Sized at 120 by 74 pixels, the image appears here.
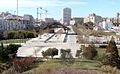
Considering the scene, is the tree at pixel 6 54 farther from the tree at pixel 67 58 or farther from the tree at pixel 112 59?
the tree at pixel 112 59

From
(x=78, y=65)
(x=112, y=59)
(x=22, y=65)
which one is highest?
(x=112, y=59)

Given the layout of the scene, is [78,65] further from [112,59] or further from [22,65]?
[22,65]

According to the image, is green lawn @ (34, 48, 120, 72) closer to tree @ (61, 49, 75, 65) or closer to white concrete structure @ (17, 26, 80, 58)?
tree @ (61, 49, 75, 65)

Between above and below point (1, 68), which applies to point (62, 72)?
above

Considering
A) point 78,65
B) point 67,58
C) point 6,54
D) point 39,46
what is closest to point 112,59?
point 78,65

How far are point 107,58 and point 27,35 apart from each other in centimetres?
3830

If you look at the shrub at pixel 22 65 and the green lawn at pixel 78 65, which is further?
the shrub at pixel 22 65

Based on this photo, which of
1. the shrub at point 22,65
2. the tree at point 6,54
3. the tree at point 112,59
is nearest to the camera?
the shrub at point 22,65

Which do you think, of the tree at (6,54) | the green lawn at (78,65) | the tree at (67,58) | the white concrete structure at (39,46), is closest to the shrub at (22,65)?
the green lawn at (78,65)

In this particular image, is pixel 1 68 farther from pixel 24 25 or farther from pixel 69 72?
pixel 24 25

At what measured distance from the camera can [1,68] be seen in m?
18.6

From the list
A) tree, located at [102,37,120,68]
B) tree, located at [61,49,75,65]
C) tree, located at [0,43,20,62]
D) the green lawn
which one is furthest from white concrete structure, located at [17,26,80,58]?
tree, located at [102,37,120,68]

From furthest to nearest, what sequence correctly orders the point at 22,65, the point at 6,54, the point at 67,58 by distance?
1. the point at 6,54
2. the point at 67,58
3. the point at 22,65

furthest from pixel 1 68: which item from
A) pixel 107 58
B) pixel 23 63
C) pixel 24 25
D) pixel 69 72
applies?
pixel 24 25
